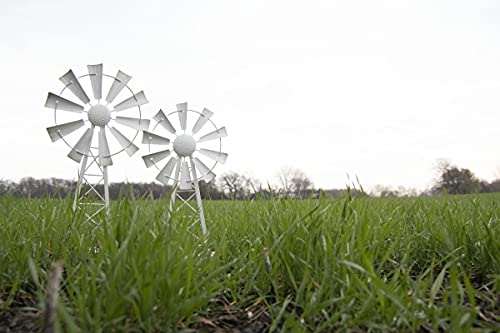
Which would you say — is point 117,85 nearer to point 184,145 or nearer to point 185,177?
point 184,145

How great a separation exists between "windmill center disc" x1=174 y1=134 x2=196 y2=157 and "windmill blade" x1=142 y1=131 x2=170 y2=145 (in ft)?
0.55

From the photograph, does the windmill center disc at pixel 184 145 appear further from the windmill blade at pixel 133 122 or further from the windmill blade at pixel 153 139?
the windmill blade at pixel 133 122

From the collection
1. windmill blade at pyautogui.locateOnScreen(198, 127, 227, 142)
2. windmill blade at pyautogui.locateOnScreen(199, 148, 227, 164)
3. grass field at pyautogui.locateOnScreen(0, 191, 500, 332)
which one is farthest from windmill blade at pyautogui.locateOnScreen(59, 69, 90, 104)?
grass field at pyautogui.locateOnScreen(0, 191, 500, 332)

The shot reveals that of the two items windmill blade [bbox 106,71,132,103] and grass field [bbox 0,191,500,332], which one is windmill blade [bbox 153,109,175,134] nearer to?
windmill blade [bbox 106,71,132,103]

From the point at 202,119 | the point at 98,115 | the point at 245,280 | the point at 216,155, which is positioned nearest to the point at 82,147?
the point at 98,115

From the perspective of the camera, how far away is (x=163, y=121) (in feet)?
19.6

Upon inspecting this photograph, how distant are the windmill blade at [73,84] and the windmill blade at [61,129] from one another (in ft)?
1.33

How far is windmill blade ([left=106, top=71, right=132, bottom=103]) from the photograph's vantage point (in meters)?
5.52

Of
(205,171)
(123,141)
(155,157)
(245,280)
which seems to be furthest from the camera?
(205,171)

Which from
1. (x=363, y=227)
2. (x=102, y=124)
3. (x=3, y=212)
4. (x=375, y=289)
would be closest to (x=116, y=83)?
(x=102, y=124)

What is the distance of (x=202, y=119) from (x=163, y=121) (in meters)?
0.67

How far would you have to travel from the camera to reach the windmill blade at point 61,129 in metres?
5.26

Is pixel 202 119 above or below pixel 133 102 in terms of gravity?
below

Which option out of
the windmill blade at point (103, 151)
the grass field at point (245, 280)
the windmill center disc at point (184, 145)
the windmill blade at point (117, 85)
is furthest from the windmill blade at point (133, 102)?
the grass field at point (245, 280)
